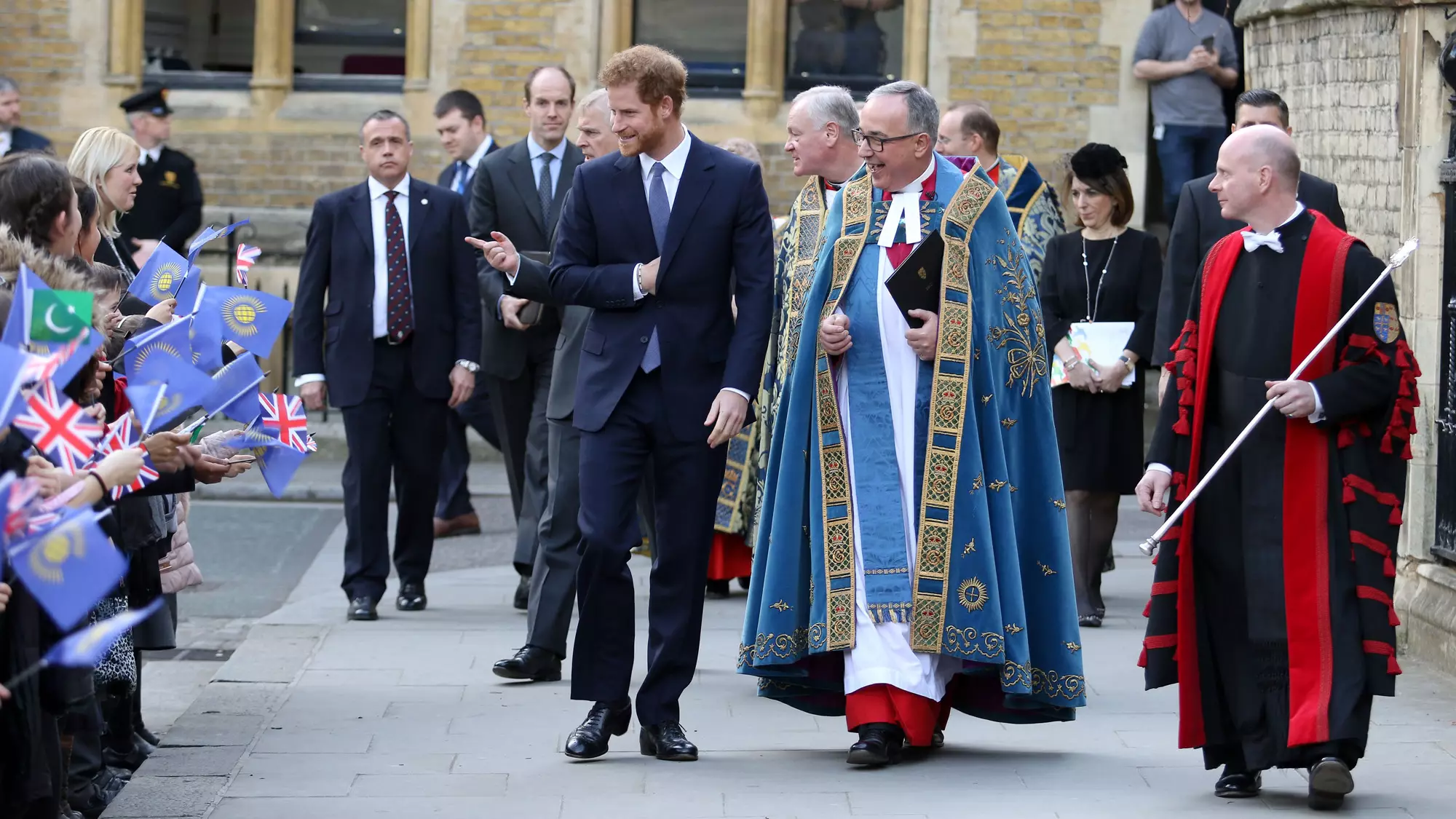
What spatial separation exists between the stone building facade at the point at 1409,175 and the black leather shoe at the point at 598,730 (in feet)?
10.0

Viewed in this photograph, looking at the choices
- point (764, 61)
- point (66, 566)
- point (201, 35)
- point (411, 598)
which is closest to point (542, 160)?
point (411, 598)

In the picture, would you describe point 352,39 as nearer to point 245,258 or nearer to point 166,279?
point 245,258

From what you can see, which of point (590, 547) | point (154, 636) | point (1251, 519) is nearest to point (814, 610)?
point (590, 547)

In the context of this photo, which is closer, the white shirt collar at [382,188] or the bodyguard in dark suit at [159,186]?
the white shirt collar at [382,188]

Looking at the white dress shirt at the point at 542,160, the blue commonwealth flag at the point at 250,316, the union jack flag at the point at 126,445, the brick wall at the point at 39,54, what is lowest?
the union jack flag at the point at 126,445

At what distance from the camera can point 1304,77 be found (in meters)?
Result: 8.80

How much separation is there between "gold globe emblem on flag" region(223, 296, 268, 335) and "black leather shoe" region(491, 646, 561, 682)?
8.18 feet

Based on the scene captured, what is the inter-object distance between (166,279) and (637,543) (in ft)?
4.96

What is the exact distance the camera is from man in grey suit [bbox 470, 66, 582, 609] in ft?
27.8

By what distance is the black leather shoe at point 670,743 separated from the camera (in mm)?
6082

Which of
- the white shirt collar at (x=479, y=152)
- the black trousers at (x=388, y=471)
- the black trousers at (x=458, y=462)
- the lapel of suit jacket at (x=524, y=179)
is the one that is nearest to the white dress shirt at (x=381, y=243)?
the black trousers at (x=388, y=471)

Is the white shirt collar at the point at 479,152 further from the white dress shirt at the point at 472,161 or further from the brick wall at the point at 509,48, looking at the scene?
the brick wall at the point at 509,48

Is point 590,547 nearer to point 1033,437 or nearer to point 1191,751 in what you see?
point 1033,437

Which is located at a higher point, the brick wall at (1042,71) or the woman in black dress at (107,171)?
the brick wall at (1042,71)
